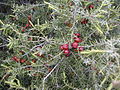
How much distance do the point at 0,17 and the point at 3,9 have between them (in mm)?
297

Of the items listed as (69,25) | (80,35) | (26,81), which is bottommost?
(26,81)

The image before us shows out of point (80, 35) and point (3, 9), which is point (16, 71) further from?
point (3, 9)

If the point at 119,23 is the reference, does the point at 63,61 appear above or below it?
below

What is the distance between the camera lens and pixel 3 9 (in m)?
3.61

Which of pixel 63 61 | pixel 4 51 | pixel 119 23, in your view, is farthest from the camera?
pixel 4 51

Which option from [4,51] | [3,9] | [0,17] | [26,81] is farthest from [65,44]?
[3,9]

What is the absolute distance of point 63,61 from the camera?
2025mm

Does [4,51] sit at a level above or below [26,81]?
above

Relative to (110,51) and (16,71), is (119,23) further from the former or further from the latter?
(16,71)

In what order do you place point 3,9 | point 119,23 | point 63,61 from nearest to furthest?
point 63,61, point 119,23, point 3,9

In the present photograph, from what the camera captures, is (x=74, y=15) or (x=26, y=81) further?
(x=26, y=81)

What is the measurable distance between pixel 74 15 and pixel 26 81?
137 cm

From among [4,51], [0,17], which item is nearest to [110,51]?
[4,51]

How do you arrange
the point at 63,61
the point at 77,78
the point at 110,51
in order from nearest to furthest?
the point at 110,51 < the point at 63,61 < the point at 77,78
